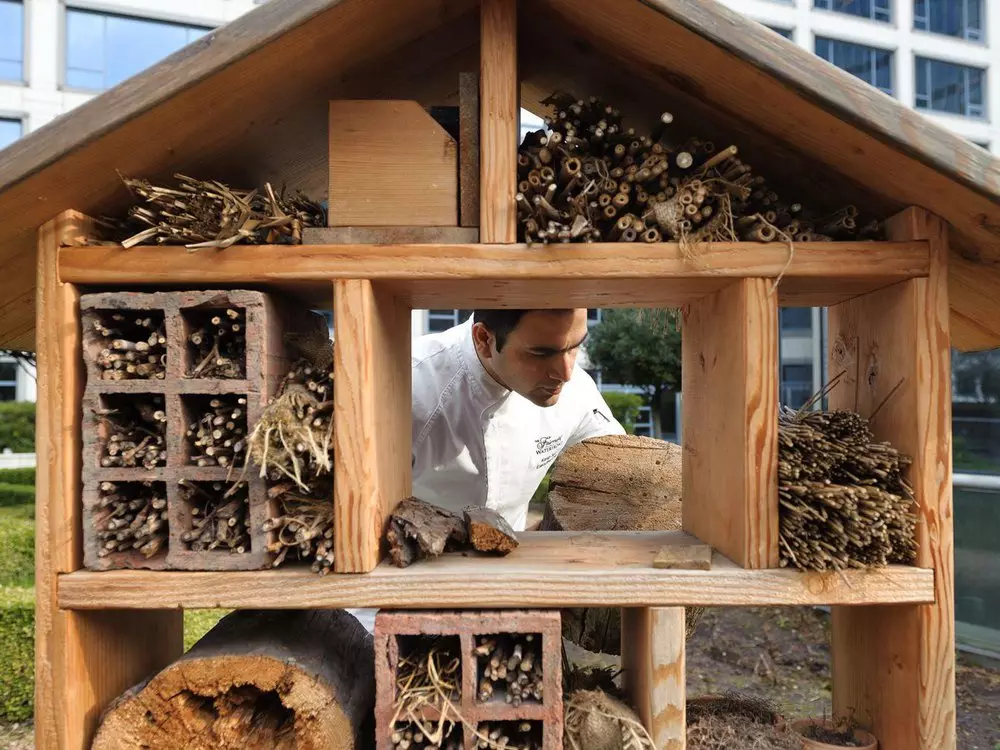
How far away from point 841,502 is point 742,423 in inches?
11.9

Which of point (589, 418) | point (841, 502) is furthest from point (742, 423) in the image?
point (589, 418)

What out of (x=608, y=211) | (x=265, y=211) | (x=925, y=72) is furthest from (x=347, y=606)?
(x=925, y=72)

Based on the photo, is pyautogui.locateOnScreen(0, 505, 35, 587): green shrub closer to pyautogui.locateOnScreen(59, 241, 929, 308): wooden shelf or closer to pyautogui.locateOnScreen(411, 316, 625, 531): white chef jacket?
pyautogui.locateOnScreen(411, 316, 625, 531): white chef jacket

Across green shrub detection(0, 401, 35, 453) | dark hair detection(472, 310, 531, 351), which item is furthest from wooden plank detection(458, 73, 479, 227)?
green shrub detection(0, 401, 35, 453)

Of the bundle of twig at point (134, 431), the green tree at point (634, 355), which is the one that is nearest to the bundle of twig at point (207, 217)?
the bundle of twig at point (134, 431)

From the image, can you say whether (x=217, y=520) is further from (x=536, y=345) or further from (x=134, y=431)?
(x=536, y=345)

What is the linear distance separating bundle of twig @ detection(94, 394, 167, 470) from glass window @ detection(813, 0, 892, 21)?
24.8 m

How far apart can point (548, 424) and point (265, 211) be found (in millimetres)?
2929

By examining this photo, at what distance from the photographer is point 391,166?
181cm

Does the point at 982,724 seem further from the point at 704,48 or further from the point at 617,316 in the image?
the point at 617,316

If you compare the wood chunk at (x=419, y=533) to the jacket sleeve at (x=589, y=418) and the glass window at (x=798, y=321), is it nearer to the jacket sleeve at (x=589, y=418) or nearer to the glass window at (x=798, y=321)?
the jacket sleeve at (x=589, y=418)

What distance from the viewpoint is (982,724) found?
18.0ft

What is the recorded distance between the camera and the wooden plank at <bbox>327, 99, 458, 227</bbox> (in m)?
1.80

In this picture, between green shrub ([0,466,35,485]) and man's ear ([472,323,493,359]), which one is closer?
man's ear ([472,323,493,359])
